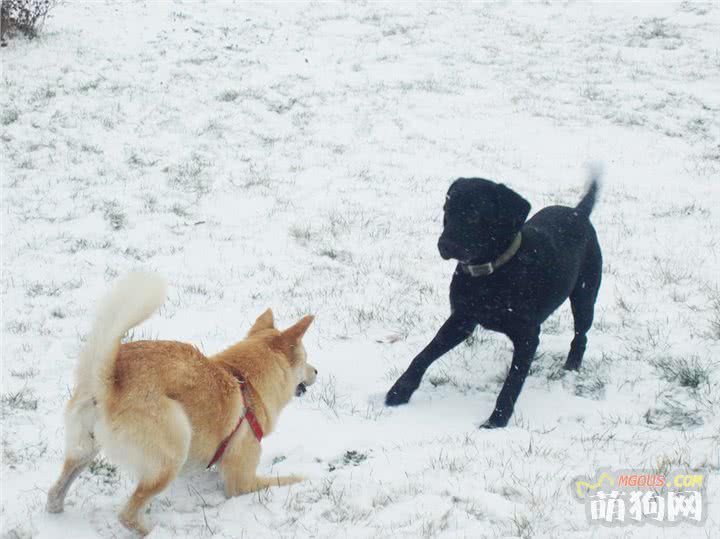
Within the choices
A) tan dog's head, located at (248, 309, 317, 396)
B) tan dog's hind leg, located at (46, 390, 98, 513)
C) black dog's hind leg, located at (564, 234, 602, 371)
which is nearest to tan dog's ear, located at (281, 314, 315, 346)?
tan dog's head, located at (248, 309, 317, 396)

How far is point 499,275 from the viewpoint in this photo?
4.36 m

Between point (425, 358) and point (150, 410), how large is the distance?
2206mm

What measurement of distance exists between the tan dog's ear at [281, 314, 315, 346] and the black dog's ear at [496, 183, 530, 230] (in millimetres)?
1472

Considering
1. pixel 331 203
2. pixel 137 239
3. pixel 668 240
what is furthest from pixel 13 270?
pixel 668 240

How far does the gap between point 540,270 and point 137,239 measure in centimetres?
451

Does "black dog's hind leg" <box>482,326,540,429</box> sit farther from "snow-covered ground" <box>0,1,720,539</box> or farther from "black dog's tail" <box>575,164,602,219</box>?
"black dog's tail" <box>575,164,602,219</box>

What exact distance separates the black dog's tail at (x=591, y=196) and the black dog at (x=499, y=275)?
21.0 inches

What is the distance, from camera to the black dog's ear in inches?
170

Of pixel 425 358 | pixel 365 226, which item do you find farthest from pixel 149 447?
pixel 365 226

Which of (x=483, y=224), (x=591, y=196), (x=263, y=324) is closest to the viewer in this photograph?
(x=263, y=324)

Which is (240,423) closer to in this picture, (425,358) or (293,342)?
(293,342)

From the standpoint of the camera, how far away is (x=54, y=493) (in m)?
3.13

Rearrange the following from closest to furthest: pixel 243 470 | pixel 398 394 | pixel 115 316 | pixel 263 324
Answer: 1. pixel 115 316
2. pixel 243 470
3. pixel 263 324
4. pixel 398 394

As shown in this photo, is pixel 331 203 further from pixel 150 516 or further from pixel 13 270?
pixel 150 516
